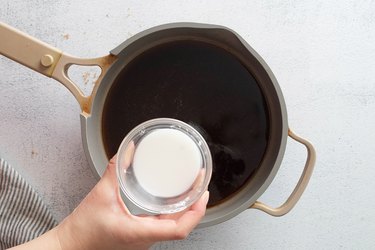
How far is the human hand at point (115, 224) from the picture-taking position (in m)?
0.54

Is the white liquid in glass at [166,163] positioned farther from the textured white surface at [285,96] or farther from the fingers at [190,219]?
the textured white surface at [285,96]

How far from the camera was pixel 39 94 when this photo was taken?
29.7 inches

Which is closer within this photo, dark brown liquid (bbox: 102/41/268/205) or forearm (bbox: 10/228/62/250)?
forearm (bbox: 10/228/62/250)

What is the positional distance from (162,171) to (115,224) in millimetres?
91

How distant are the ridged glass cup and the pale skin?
2cm

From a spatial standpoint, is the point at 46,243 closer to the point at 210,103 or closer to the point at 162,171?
the point at 162,171

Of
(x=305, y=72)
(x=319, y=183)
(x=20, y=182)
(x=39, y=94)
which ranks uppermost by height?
(x=305, y=72)

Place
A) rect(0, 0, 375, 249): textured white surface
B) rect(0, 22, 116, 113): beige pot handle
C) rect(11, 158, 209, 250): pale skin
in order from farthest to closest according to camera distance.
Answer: rect(0, 0, 375, 249): textured white surface → rect(0, 22, 116, 113): beige pot handle → rect(11, 158, 209, 250): pale skin

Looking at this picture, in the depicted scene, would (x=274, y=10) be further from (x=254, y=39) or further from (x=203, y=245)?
(x=203, y=245)

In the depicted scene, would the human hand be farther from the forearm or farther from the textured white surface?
the textured white surface

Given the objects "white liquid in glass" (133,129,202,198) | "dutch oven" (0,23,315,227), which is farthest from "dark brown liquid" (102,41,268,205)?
"white liquid in glass" (133,129,202,198)

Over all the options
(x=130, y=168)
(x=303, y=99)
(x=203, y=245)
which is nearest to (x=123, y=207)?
(x=130, y=168)

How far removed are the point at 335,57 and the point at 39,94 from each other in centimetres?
48

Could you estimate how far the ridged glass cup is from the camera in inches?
23.5
